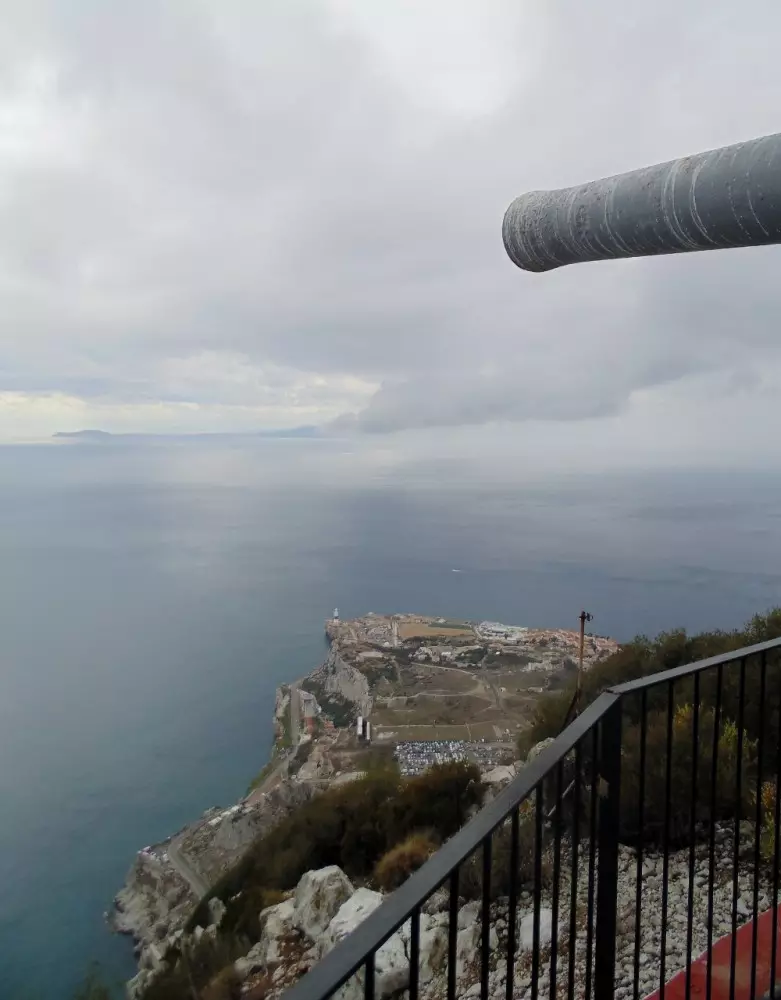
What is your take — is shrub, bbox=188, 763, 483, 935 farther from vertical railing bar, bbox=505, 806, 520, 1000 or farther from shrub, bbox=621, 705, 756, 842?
vertical railing bar, bbox=505, 806, 520, 1000

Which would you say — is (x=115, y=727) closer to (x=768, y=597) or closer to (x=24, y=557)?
(x=768, y=597)

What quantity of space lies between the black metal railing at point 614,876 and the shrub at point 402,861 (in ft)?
2.55

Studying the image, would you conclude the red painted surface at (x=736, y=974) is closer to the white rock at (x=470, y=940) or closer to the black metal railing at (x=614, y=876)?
the black metal railing at (x=614, y=876)

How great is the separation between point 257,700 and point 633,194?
79.5 ft

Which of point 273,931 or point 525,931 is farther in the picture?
point 273,931

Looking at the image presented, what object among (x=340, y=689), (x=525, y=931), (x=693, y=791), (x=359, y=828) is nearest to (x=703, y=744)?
(x=525, y=931)


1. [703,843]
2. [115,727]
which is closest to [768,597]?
[115,727]

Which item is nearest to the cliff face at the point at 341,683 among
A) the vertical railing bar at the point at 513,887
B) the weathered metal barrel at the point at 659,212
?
the vertical railing bar at the point at 513,887

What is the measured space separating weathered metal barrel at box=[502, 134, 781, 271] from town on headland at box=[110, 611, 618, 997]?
6.00m

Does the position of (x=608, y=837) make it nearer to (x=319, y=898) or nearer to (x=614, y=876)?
(x=614, y=876)

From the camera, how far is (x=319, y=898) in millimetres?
4773

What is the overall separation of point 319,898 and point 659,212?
5251mm

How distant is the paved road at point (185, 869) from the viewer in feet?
32.1

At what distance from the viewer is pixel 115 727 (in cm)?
2230
